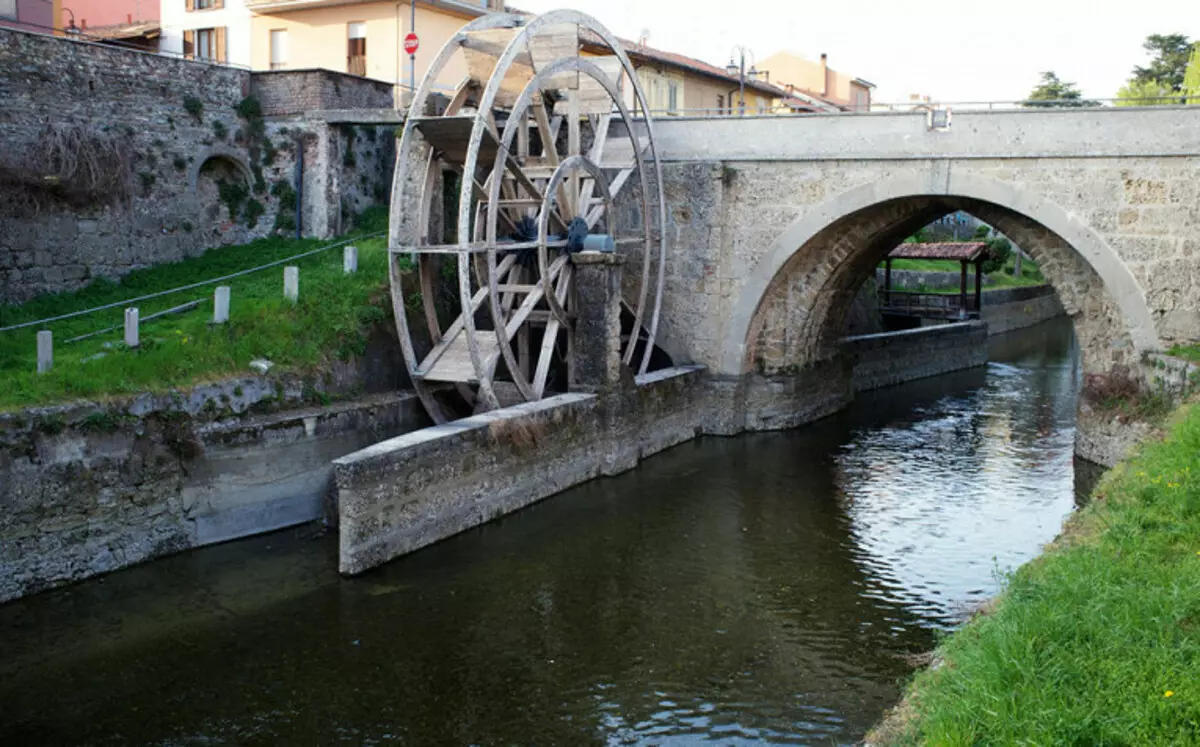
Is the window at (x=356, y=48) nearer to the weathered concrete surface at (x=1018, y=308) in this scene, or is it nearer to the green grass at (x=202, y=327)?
the green grass at (x=202, y=327)

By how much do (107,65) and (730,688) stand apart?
11.4m

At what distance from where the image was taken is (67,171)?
543 inches

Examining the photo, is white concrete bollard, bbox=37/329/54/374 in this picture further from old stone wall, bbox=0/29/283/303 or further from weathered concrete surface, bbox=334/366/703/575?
old stone wall, bbox=0/29/283/303

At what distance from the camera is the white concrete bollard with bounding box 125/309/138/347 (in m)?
11.1

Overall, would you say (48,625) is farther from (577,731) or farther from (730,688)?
(730,688)

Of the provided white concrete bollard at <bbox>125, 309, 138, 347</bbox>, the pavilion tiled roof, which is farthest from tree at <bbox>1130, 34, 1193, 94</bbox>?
white concrete bollard at <bbox>125, 309, 138, 347</bbox>

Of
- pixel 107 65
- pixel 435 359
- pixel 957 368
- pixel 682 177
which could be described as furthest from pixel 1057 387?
pixel 107 65

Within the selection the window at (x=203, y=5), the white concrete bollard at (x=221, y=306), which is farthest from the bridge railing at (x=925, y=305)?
the white concrete bollard at (x=221, y=306)

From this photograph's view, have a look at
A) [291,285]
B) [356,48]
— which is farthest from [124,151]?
[356,48]

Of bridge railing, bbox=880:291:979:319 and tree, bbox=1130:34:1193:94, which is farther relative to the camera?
tree, bbox=1130:34:1193:94

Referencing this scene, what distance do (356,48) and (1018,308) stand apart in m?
21.3

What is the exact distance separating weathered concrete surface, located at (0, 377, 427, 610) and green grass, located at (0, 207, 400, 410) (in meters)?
0.30

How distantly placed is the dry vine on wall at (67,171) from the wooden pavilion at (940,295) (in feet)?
56.2

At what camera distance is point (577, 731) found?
7336 millimetres
